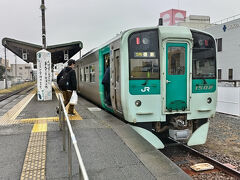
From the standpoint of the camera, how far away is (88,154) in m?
4.09

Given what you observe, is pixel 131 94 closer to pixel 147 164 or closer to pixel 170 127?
pixel 170 127

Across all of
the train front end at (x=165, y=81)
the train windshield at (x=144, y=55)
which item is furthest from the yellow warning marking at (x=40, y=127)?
the train windshield at (x=144, y=55)

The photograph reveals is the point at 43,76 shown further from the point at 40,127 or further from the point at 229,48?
the point at 229,48

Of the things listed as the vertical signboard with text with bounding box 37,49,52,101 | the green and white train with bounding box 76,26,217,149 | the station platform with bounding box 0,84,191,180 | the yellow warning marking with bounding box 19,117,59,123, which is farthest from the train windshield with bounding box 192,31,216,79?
the vertical signboard with text with bounding box 37,49,52,101

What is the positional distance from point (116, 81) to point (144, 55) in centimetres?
105

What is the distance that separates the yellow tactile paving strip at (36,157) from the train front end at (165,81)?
195 centimetres

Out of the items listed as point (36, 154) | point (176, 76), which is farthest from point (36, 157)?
point (176, 76)

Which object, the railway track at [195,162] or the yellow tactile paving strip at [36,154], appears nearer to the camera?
the yellow tactile paving strip at [36,154]

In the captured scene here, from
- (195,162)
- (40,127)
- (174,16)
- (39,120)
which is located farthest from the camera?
(174,16)

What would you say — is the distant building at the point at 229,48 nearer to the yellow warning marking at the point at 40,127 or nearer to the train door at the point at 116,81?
the train door at the point at 116,81

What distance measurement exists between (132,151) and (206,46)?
3.39 meters

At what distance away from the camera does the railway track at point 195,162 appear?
4.66m

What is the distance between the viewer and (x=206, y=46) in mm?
5934

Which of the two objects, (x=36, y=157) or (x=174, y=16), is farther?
(x=174, y=16)
